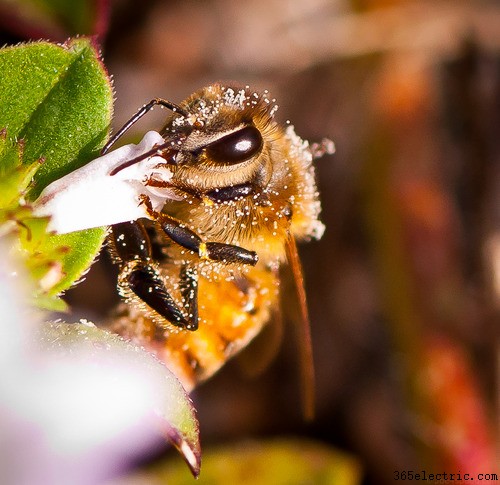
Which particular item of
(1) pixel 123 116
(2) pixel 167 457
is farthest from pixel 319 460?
(1) pixel 123 116

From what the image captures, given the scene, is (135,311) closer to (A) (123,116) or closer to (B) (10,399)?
→ (B) (10,399)

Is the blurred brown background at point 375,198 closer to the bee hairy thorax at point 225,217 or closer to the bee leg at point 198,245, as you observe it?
the bee hairy thorax at point 225,217

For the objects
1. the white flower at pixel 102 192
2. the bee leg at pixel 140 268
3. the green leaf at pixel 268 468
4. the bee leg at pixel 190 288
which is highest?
the white flower at pixel 102 192

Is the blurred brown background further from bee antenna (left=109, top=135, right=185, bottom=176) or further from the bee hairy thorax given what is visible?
bee antenna (left=109, top=135, right=185, bottom=176)

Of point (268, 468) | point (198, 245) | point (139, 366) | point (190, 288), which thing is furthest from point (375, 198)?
point (139, 366)

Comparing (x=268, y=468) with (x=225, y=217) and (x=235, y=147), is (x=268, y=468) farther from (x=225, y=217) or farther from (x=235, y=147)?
(x=235, y=147)

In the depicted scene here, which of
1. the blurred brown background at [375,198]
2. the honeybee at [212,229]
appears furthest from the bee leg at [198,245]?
the blurred brown background at [375,198]
